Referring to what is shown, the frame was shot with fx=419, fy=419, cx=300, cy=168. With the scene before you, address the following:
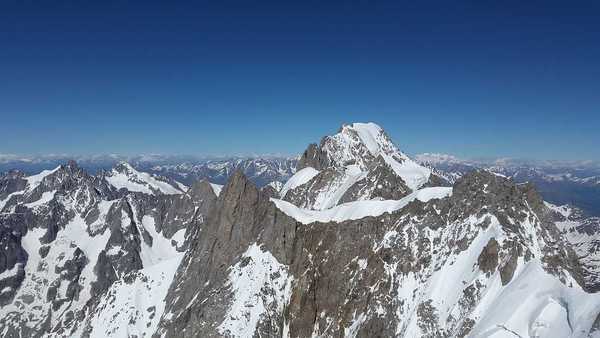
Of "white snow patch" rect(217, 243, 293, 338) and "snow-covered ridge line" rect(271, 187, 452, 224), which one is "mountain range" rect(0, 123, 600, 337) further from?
"snow-covered ridge line" rect(271, 187, 452, 224)

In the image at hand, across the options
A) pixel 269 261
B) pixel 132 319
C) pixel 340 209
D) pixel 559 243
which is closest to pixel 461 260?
pixel 559 243

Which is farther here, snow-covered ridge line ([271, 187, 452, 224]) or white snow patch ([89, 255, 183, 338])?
white snow patch ([89, 255, 183, 338])

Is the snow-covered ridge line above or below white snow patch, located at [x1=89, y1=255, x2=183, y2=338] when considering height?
above

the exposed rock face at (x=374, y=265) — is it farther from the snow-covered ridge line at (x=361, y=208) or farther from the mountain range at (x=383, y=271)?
the snow-covered ridge line at (x=361, y=208)

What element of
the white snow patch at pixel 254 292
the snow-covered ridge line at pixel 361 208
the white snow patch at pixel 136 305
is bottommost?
the white snow patch at pixel 136 305

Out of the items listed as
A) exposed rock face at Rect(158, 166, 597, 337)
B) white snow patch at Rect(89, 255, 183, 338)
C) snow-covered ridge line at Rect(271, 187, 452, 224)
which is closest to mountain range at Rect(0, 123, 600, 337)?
exposed rock face at Rect(158, 166, 597, 337)

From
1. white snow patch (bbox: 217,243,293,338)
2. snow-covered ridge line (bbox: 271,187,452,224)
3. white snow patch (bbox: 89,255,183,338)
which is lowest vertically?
white snow patch (bbox: 89,255,183,338)

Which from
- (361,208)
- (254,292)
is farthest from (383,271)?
(254,292)

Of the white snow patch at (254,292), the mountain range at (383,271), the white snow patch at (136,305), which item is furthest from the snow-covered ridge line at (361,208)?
the white snow patch at (136,305)

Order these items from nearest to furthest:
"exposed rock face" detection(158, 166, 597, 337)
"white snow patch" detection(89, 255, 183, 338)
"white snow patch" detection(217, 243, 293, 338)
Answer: "exposed rock face" detection(158, 166, 597, 337)
"white snow patch" detection(217, 243, 293, 338)
"white snow patch" detection(89, 255, 183, 338)
